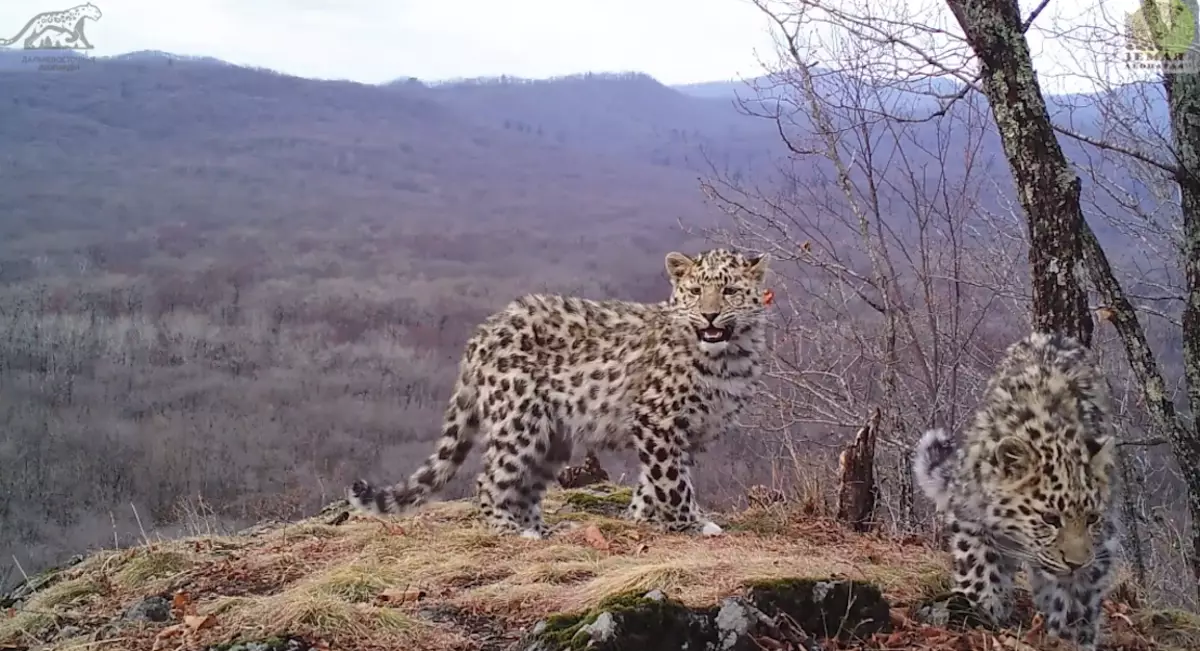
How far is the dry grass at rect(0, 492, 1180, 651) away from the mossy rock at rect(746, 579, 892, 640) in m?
0.14

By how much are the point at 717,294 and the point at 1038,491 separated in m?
2.52

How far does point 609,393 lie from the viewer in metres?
6.14

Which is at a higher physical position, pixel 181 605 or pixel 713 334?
pixel 713 334

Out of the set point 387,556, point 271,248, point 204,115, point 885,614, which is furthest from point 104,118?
point 885,614

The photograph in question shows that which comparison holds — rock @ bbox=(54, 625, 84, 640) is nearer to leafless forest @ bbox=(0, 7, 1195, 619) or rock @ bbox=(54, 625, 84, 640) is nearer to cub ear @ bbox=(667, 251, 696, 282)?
leafless forest @ bbox=(0, 7, 1195, 619)

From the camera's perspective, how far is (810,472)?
23.6ft

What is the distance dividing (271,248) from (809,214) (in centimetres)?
540

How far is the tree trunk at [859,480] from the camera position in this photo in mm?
5895

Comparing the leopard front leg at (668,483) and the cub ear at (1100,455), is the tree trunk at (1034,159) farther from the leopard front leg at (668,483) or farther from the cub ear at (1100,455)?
the leopard front leg at (668,483)

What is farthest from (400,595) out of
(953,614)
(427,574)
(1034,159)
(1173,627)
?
(1034,159)

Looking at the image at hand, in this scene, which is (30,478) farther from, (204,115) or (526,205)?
(526,205)

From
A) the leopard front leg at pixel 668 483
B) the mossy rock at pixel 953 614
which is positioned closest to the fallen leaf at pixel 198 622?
the leopard front leg at pixel 668 483

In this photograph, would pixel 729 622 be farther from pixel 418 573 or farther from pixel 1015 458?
pixel 418 573

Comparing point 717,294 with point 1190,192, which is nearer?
point 1190,192
